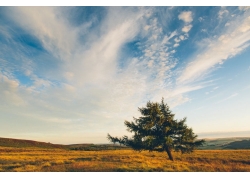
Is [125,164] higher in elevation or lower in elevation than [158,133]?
lower

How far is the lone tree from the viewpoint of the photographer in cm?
2150

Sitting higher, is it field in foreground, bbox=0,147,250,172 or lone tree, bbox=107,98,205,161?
lone tree, bbox=107,98,205,161

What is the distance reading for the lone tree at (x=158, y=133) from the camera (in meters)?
21.5

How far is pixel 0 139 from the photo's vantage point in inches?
3066

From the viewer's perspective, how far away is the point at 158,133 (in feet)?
72.8

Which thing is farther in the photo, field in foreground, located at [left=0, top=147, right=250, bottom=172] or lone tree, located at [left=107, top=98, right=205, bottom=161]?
lone tree, located at [left=107, top=98, right=205, bottom=161]

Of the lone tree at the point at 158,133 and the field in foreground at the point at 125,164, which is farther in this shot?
the lone tree at the point at 158,133

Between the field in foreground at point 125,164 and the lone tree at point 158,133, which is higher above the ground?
the lone tree at point 158,133

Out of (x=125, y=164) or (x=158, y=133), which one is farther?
(x=158, y=133)
